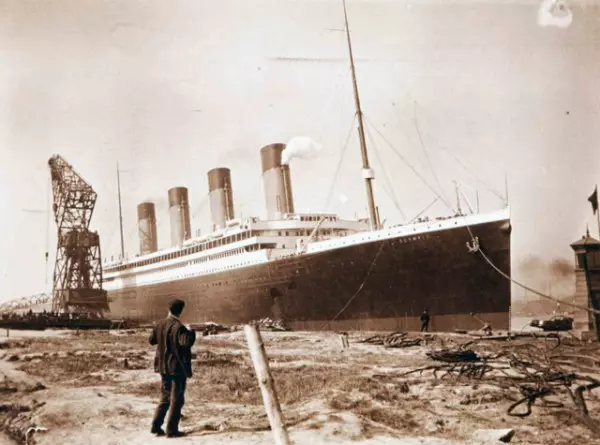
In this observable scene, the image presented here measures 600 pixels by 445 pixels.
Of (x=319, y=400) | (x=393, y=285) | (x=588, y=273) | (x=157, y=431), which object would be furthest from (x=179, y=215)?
(x=157, y=431)

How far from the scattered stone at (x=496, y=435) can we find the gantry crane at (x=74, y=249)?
1091 inches

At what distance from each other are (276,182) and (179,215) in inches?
397

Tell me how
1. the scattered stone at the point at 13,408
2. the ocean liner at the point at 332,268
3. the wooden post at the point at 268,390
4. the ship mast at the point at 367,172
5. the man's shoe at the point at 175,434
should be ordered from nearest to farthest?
the wooden post at the point at 268,390 → the man's shoe at the point at 175,434 → the scattered stone at the point at 13,408 → the ocean liner at the point at 332,268 → the ship mast at the point at 367,172

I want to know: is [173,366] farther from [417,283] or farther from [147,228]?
[147,228]

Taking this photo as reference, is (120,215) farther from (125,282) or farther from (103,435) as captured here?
(103,435)

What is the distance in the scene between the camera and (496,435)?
4.30 m

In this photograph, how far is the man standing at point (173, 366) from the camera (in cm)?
443

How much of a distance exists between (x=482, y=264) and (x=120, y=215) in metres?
30.7

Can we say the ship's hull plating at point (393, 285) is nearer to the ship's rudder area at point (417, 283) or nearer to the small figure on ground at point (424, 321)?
the ship's rudder area at point (417, 283)

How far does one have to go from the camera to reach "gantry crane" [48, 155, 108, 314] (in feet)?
92.7

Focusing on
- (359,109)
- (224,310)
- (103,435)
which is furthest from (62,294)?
(103,435)

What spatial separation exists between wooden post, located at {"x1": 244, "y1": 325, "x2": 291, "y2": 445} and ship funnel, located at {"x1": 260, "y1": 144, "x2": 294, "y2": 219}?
21134 mm

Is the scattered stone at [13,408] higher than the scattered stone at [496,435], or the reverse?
the scattered stone at [13,408]

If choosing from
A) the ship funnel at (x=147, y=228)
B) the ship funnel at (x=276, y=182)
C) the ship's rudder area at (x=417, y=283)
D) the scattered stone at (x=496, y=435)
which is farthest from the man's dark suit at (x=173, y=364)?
the ship funnel at (x=147, y=228)
